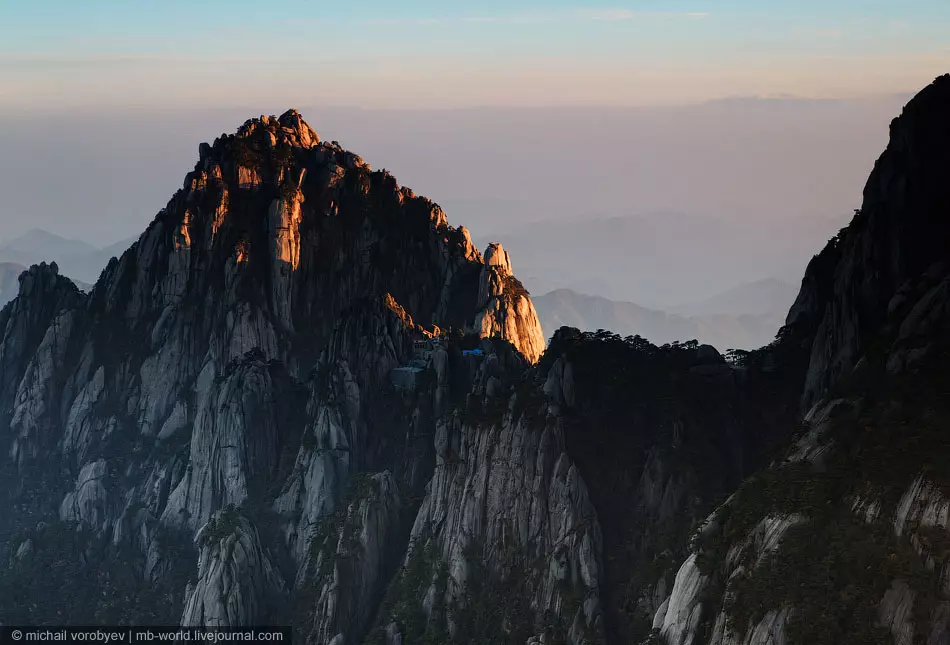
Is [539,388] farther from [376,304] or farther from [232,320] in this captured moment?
[232,320]

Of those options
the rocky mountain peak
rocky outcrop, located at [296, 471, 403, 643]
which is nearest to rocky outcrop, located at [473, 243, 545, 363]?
the rocky mountain peak

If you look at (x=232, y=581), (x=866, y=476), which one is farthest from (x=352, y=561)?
(x=866, y=476)

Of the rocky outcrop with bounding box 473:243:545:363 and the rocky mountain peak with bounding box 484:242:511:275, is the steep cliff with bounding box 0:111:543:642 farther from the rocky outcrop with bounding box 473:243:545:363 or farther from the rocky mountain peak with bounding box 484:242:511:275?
the rocky mountain peak with bounding box 484:242:511:275

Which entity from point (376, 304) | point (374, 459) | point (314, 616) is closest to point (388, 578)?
point (314, 616)

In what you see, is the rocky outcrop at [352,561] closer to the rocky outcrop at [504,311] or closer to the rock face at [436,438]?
the rock face at [436,438]

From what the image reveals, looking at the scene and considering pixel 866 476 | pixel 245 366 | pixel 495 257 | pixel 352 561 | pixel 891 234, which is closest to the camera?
pixel 866 476

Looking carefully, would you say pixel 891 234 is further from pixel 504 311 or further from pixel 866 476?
pixel 504 311

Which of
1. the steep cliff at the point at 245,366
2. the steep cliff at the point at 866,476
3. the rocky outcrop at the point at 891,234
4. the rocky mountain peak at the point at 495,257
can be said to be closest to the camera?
the steep cliff at the point at 866,476

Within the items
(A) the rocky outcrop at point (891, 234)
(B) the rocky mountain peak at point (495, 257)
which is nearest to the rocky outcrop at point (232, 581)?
(B) the rocky mountain peak at point (495, 257)
